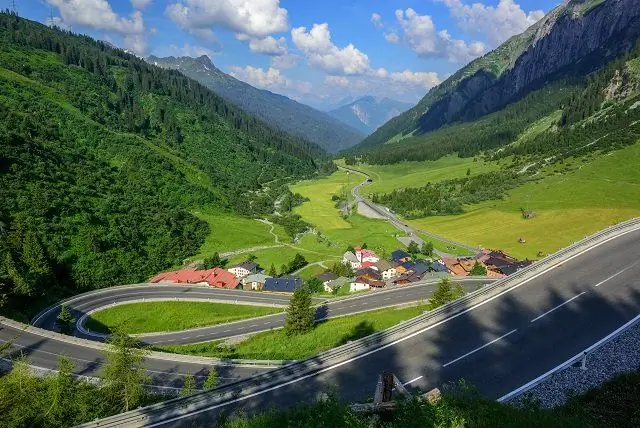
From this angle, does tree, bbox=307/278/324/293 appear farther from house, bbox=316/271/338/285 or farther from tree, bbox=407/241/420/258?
tree, bbox=407/241/420/258

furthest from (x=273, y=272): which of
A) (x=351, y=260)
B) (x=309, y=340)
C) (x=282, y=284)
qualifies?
(x=309, y=340)

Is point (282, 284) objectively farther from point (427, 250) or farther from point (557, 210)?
point (557, 210)

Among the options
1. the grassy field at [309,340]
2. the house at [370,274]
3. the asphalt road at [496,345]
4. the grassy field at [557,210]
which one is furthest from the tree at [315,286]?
the asphalt road at [496,345]

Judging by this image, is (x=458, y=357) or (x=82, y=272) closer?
(x=458, y=357)

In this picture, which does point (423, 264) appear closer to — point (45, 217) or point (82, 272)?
point (82, 272)

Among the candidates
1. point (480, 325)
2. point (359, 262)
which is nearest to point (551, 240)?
point (359, 262)

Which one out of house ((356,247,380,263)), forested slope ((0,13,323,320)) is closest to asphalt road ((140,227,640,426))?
forested slope ((0,13,323,320))
